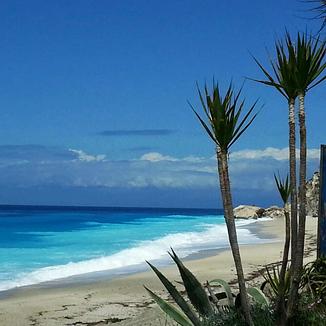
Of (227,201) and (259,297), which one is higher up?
(227,201)

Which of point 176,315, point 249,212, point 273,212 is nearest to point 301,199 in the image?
point 176,315

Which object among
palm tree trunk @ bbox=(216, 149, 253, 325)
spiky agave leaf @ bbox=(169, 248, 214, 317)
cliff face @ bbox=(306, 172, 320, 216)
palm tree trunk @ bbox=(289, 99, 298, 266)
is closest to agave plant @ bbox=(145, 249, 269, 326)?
spiky agave leaf @ bbox=(169, 248, 214, 317)

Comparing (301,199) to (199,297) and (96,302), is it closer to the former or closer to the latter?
(199,297)

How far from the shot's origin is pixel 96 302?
11.5 meters

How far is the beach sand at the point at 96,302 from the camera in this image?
9.58m

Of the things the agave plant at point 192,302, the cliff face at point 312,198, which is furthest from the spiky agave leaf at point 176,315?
the cliff face at point 312,198

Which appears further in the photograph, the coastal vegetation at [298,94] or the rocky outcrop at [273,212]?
the rocky outcrop at [273,212]

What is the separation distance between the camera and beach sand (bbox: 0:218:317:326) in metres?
9.58

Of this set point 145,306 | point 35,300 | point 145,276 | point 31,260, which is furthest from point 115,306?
point 31,260

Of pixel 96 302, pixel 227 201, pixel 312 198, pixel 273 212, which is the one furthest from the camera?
pixel 273 212

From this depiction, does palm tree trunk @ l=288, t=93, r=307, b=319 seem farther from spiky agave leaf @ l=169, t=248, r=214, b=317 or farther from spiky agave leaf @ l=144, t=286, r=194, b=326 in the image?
spiky agave leaf @ l=144, t=286, r=194, b=326

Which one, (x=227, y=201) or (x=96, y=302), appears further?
(x=96, y=302)

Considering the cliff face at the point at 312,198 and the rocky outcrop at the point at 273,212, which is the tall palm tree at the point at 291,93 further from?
the rocky outcrop at the point at 273,212

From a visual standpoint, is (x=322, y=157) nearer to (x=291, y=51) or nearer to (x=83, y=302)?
(x=291, y=51)
